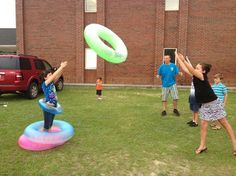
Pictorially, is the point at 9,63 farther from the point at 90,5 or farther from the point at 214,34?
the point at 214,34

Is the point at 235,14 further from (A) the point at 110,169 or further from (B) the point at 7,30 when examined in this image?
(B) the point at 7,30

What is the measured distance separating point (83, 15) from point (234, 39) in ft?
33.7

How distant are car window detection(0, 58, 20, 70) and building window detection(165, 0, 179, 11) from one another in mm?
11508

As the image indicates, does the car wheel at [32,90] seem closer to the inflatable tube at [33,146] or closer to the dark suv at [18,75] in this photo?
the dark suv at [18,75]

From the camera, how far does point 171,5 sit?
1931 cm

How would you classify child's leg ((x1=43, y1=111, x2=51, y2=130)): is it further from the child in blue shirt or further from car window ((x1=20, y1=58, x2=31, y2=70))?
car window ((x1=20, y1=58, x2=31, y2=70))

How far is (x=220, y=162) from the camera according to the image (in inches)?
191

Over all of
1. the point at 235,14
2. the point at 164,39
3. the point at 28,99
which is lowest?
the point at 28,99

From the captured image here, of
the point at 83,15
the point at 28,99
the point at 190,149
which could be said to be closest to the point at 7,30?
the point at 83,15

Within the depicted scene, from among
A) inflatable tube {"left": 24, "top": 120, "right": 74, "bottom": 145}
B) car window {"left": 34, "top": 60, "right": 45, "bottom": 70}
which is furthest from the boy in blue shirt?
car window {"left": 34, "top": 60, "right": 45, "bottom": 70}

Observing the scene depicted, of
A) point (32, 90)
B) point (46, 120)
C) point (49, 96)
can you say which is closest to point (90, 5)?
point (32, 90)

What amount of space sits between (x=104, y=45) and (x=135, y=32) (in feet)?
41.8

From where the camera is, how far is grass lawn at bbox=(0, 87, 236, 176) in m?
4.52

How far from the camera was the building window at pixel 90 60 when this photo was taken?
811 inches
